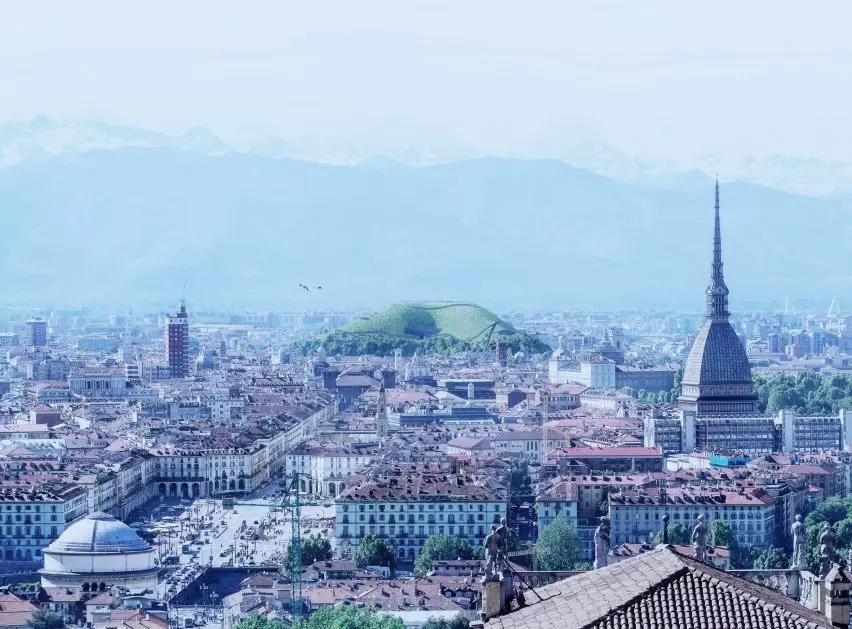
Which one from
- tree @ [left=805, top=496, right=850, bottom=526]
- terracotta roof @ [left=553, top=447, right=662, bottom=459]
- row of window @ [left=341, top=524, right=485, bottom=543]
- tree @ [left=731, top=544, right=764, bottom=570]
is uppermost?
terracotta roof @ [left=553, top=447, right=662, bottom=459]

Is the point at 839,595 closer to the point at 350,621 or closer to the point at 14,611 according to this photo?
the point at 350,621

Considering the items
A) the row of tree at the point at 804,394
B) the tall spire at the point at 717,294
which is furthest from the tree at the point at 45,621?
the row of tree at the point at 804,394

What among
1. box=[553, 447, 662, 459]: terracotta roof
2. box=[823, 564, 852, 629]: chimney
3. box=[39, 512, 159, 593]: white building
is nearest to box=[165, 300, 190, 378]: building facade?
box=[553, 447, 662, 459]: terracotta roof

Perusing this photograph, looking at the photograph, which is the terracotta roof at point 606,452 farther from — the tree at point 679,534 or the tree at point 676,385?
the tree at point 676,385

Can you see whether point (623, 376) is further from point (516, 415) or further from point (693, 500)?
point (693, 500)

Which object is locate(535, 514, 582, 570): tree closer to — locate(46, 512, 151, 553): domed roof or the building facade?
locate(46, 512, 151, 553): domed roof

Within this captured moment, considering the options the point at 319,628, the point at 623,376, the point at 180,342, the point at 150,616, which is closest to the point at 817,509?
the point at 150,616
